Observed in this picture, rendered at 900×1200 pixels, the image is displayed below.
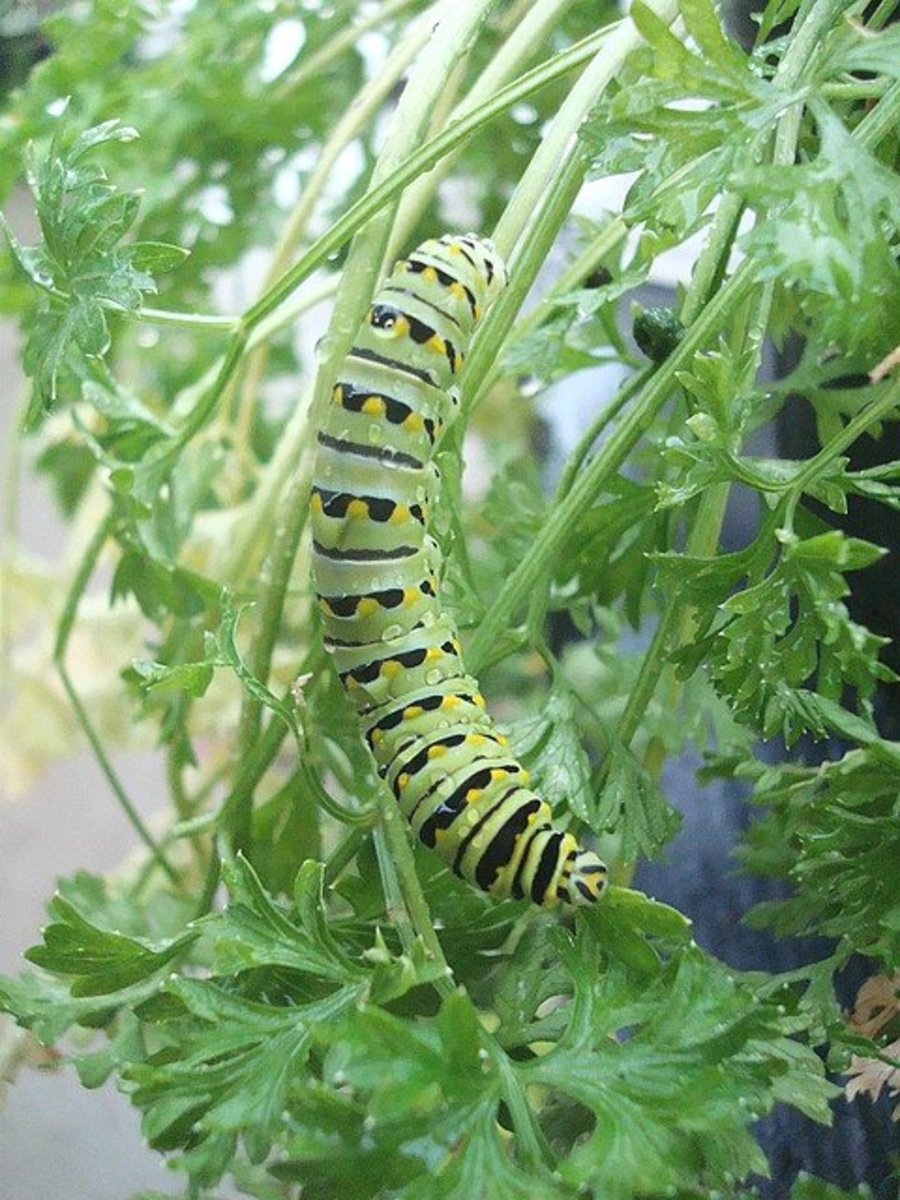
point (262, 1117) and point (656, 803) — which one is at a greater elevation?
point (656, 803)

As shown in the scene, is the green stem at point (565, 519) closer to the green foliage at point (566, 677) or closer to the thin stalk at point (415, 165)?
the green foliage at point (566, 677)

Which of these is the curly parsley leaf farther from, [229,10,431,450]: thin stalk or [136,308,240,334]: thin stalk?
[229,10,431,450]: thin stalk

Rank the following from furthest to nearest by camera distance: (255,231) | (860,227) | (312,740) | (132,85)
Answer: (255,231) → (132,85) → (312,740) → (860,227)

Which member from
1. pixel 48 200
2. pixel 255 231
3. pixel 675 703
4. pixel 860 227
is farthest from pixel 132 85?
pixel 860 227

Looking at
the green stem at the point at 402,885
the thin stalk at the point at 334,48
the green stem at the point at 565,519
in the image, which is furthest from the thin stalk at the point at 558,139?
the thin stalk at the point at 334,48

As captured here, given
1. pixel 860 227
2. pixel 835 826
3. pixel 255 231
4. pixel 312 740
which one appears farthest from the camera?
pixel 255 231

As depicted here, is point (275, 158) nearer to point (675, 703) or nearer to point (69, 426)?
point (69, 426)
